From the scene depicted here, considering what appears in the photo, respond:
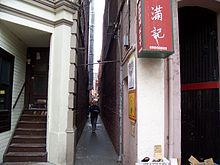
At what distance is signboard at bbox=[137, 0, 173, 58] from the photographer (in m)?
4.35

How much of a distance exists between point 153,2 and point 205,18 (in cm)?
235

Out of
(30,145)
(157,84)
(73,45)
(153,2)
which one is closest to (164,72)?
(157,84)

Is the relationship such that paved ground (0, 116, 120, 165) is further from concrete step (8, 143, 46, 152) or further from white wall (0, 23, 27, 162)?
white wall (0, 23, 27, 162)

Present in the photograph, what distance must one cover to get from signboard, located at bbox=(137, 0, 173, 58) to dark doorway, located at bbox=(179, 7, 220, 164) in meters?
1.98

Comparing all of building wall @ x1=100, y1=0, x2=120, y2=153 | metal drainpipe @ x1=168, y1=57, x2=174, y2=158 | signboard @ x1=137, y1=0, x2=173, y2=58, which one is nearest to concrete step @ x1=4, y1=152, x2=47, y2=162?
building wall @ x1=100, y1=0, x2=120, y2=153

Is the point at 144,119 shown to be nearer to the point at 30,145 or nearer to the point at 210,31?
the point at 210,31

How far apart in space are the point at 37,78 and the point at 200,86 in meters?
5.55

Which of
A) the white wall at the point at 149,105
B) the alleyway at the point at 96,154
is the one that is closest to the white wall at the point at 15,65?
the alleyway at the point at 96,154

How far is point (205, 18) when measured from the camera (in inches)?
243

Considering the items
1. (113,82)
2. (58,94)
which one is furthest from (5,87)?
(113,82)

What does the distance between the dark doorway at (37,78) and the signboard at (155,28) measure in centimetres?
487

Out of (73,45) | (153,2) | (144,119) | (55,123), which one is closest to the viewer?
(153,2)

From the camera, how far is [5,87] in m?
6.71

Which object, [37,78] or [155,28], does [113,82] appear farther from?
[155,28]
